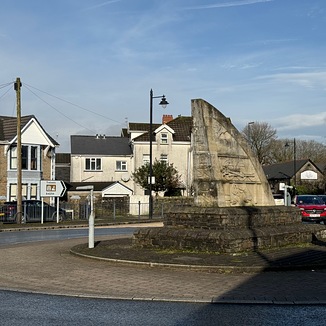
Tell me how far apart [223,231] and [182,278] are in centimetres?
356

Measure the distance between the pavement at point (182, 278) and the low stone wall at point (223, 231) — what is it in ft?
2.27

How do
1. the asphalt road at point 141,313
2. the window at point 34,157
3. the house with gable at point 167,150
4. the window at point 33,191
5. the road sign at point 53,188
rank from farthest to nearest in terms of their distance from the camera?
the house with gable at point 167,150 → the window at point 34,157 → the window at point 33,191 → the road sign at point 53,188 → the asphalt road at point 141,313

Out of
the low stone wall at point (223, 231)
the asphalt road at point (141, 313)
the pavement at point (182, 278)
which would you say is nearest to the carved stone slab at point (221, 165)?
the low stone wall at point (223, 231)

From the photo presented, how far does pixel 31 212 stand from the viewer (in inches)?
1393

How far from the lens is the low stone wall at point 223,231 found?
13805 millimetres

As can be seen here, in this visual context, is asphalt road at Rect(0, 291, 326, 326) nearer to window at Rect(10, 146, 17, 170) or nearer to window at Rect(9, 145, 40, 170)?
window at Rect(10, 146, 17, 170)

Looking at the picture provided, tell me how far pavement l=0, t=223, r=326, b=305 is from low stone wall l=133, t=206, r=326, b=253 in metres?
0.69

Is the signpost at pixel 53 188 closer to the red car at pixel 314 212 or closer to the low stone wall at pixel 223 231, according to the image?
the red car at pixel 314 212

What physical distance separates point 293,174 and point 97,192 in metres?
34.4

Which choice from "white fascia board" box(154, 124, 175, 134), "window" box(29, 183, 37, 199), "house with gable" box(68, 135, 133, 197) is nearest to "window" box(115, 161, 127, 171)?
"house with gable" box(68, 135, 133, 197)

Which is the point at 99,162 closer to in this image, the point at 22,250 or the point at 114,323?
the point at 22,250

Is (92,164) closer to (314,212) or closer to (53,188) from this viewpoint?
(53,188)

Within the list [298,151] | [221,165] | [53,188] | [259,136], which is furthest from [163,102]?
[298,151]

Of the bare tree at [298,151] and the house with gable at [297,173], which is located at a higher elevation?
the bare tree at [298,151]
